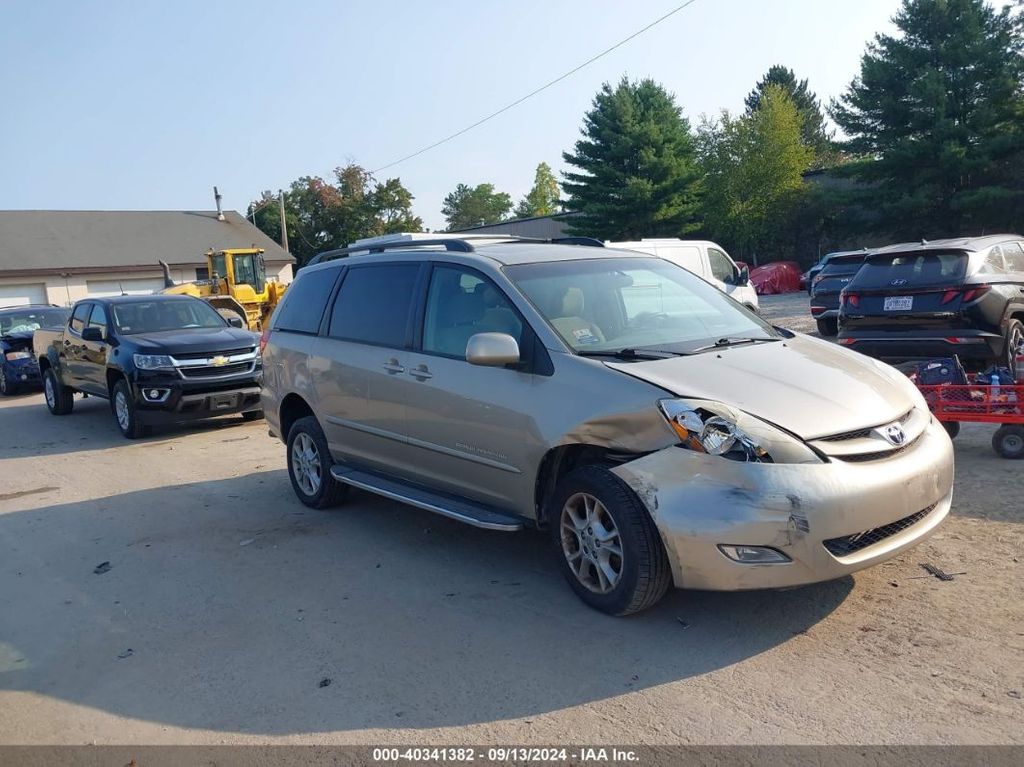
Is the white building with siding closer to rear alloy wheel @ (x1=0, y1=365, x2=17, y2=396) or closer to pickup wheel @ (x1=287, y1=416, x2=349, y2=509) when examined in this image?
rear alloy wheel @ (x1=0, y1=365, x2=17, y2=396)

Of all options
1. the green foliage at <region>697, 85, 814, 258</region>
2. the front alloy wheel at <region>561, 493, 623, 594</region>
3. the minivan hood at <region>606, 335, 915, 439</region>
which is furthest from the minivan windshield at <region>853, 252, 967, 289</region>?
the green foliage at <region>697, 85, 814, 258</region>

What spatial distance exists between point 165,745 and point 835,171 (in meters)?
39.5

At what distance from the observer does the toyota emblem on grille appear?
13.7 feet

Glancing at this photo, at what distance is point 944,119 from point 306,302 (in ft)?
108

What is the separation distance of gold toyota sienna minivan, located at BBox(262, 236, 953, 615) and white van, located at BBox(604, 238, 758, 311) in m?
8.77

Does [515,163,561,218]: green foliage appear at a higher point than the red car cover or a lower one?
higher

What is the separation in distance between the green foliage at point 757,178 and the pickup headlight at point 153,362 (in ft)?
121

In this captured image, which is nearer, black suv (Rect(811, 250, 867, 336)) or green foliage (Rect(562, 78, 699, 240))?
black suv (Rect(811, 250, 867, 336))

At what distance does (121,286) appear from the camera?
46.4m

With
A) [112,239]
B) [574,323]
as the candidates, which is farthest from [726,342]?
[112,239]

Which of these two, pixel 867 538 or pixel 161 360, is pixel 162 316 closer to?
pixel 161 360

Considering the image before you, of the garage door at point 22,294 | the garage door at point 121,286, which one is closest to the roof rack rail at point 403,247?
the garage door at point 121,286

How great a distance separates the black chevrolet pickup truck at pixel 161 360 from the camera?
10.4 metres

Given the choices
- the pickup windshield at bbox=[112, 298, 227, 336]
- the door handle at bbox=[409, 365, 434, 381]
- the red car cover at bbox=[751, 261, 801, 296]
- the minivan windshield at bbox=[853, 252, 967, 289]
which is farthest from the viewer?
the red car cover at bbox=[751, 261, 801, 296]
